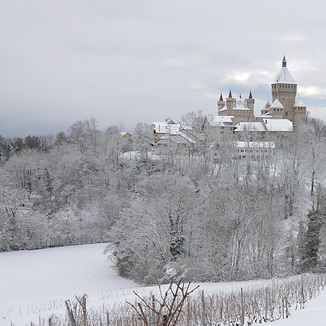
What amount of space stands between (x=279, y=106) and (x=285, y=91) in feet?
19.7

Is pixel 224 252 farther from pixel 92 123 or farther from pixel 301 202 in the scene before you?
pixel 92 123

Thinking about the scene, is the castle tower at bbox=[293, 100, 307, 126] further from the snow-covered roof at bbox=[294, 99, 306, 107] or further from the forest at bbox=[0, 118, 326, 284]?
the forest at bbox=[0, 118, 326, 284]

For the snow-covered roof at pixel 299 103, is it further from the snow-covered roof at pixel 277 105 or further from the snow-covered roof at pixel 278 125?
the snow-covered roof at pixel 278 125

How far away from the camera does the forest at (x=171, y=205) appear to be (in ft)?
80.6

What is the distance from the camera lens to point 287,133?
6556cm

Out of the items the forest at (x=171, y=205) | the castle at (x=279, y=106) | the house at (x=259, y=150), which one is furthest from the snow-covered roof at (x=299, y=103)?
the house at (x=259, y=150)

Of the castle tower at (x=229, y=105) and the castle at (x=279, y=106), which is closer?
the castle at (x=279, y=106)

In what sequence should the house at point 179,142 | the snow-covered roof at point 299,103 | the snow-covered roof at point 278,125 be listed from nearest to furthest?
the house at point 179,142
the snow-covered roof at point 278,125
the snow-covered roof at point 299,103

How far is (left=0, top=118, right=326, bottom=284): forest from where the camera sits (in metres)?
24.6

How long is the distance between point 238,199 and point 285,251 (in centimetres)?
524

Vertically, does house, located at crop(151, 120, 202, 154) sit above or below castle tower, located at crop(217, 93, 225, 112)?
below

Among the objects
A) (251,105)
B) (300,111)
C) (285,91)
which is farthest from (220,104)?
(300,111)

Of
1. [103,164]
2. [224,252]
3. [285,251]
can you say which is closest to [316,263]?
[285,251]

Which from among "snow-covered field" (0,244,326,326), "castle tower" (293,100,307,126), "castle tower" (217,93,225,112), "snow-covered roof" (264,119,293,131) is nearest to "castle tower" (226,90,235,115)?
"castle tower" (217,93,225,112)
